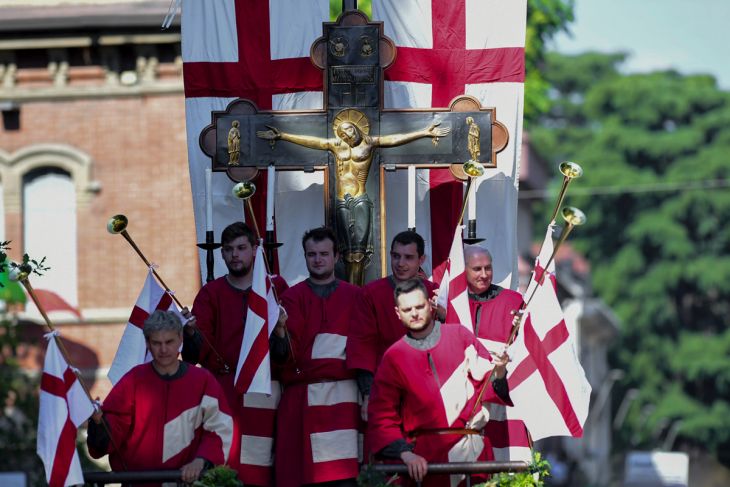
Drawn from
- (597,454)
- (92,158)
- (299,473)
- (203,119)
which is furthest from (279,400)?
(597,454)

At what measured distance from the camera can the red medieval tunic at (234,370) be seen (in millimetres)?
9781

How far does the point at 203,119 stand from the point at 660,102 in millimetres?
44207

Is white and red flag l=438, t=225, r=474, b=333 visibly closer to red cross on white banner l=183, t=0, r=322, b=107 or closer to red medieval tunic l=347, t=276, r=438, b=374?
red medieval tunic l=347, t=276, r=438, b=374

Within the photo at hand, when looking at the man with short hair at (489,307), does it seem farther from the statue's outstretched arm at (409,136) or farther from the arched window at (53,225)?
the arched window at (53,225)

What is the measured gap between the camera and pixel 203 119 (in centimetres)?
1209

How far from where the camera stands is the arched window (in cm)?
2245

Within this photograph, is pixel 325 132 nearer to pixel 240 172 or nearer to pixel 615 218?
pixel 240 172

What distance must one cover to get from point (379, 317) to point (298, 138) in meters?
1.86

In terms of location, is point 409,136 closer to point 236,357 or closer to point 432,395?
point 236,357

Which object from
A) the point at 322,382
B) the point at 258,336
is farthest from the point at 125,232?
the point at 322,382

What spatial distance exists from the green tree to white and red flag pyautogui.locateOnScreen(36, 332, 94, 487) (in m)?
41.0

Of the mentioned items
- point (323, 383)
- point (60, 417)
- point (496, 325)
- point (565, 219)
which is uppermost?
point (565, 219)

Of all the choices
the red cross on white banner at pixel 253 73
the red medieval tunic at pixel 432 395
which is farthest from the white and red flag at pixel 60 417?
the red cross on white banner at pixel 253 73

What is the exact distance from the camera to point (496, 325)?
991 cm
